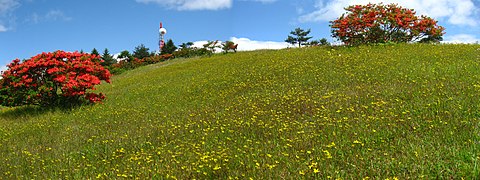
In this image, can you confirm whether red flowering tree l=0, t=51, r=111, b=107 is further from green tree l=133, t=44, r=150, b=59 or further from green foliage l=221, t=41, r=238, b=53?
green tree l=133, t=44, r=150, b=59

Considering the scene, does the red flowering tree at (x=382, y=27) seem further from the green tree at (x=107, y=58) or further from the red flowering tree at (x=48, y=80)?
the green tree at (x=107, y=58)

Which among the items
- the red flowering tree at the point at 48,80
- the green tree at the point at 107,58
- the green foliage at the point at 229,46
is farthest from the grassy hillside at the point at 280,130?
the green tree at the point at 107,58

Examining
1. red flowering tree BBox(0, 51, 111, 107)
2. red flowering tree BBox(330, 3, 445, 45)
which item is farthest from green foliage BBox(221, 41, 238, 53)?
red flowering tree BBox(0, 51, 111, 107)

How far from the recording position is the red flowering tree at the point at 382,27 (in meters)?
25.4

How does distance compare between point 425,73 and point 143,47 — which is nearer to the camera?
→ point 425,73

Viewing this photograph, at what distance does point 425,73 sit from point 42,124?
44.0ft

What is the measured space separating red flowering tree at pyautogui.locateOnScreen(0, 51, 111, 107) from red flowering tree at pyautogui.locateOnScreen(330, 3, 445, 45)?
1668cm

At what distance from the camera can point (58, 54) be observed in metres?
16.9

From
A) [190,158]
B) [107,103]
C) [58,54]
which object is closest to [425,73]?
[190,158]

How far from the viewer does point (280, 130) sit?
8211mm

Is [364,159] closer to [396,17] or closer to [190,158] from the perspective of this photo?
[190,158]

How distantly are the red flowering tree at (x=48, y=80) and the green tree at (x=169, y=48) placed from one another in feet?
152

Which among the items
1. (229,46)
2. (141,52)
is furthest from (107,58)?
(229,46)

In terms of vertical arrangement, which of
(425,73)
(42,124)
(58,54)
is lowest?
(42,124)
